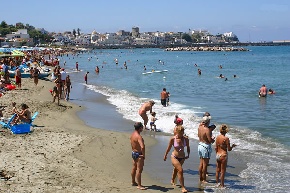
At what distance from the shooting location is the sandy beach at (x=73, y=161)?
8539mm

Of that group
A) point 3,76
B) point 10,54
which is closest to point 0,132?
point 3,76

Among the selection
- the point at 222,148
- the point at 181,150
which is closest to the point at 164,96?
the point at 222,148

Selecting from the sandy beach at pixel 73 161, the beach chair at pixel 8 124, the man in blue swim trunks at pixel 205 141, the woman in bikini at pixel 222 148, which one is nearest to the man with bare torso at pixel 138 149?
the sandy beach at pixel 73 161

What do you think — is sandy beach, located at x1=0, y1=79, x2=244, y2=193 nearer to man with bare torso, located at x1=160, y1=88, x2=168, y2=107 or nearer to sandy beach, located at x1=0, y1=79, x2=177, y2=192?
sandy beach, located at x1=0, y1=79, x2=177, y2=192

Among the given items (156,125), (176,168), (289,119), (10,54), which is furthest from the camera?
(10,54)

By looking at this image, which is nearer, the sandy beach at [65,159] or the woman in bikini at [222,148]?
the sandy beach at [65,159]

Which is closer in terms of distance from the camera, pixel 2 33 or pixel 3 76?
pixel 3 76

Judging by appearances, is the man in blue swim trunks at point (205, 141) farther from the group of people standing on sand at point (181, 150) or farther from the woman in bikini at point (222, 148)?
the woman in bikini at point (222, 148)

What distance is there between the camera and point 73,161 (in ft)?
34.0

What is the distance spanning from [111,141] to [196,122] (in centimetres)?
531

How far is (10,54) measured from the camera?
37438 mm

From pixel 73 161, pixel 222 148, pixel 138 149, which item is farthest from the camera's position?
pixel 73 161

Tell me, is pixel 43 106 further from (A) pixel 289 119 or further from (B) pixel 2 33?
(B) pixel 2 33

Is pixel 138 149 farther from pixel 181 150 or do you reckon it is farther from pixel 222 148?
pixel 222 148
